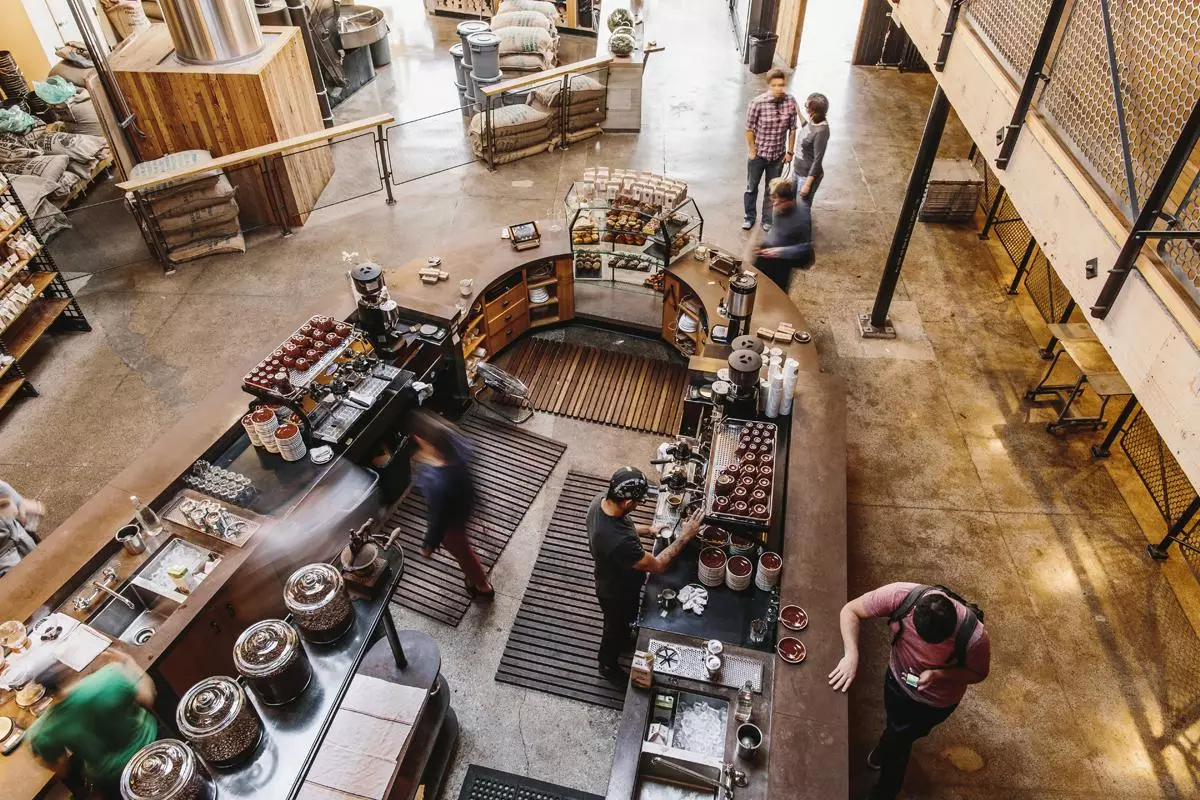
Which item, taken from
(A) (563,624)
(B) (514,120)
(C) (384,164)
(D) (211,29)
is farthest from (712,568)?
(D) (211,29)

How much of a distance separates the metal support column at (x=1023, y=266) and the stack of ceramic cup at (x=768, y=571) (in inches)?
241

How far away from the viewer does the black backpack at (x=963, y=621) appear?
387 cm

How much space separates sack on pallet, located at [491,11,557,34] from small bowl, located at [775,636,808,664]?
1132cm

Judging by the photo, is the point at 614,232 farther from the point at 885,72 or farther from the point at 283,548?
the point at 885,72

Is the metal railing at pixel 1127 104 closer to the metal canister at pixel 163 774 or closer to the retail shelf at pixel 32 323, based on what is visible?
the metal canister at pixel 163 774

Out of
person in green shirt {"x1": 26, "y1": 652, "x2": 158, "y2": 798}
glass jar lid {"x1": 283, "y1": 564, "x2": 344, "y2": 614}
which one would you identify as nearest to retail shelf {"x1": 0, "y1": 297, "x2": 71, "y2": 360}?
person in green shirt {"x1": 26, "y1": 652, "x2": 158, "y2": 798}


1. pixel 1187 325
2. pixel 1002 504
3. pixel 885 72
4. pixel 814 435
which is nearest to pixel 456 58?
pixel 885 72

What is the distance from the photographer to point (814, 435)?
559cm

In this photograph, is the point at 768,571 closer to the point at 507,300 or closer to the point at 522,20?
the point at 507,300

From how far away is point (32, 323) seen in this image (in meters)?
7.68

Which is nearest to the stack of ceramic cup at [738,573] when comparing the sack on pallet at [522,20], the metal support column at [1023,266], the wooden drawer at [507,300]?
the wooden drawer at [507,300]

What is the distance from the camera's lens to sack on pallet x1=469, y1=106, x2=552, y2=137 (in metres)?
10.6

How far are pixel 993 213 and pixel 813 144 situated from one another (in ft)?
10.3

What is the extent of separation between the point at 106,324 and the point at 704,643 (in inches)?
295
